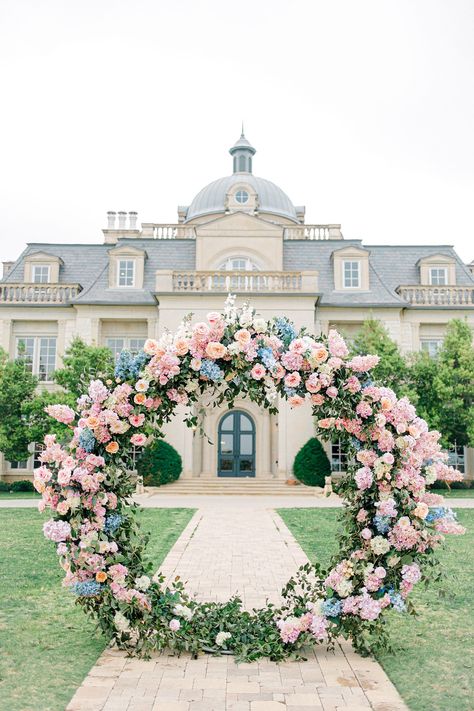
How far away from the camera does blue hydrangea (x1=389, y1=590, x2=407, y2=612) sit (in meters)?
5.88

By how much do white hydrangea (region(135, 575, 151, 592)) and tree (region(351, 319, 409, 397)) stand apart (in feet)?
58.7

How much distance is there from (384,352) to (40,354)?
14.6 m

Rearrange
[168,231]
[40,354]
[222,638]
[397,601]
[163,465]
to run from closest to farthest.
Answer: [397,601] < [222,638] < [163,465] < [40,354] < [168,231]

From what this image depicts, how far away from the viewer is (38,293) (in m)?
28.4

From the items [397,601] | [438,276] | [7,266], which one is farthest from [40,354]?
[397,601]

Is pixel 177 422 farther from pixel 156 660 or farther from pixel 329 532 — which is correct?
pixel 156 660

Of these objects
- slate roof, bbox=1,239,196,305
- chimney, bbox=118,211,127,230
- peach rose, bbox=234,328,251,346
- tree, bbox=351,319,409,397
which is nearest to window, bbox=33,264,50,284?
slate roof, bbox=1,239,196,305

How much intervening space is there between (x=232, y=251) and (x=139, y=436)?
902 inches

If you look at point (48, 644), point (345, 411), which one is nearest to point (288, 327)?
point (345, 411)

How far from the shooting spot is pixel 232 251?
28406 mm

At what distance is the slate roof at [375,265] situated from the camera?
2822cm

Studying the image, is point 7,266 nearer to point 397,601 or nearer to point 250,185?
point 250,185

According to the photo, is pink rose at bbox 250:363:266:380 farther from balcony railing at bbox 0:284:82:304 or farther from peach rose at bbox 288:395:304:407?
balcony railing at bbox 0:284:82:304

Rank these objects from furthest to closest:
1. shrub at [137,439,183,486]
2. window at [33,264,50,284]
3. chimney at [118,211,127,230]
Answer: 1. chimney at [118,211,127,230]
2. window at [33,264,50,284]
3. shrub at [137,439,183,486]
